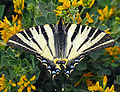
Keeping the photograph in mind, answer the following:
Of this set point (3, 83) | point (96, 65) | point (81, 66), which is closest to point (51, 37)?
point (81, 66)

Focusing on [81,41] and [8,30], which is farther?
[8,30]

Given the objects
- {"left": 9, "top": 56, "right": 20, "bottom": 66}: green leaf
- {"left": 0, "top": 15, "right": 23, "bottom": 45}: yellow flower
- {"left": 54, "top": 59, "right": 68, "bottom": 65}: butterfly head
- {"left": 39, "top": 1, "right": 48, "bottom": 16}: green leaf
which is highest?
{"left": 39, "top": 1, "right": 48, "bottom": 16}: green leaf

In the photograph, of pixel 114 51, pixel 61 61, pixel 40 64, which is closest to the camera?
pixel 61 61

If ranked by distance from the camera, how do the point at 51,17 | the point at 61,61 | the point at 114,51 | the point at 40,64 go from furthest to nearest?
the point at 114,51, the point at 40,64, the point at 51,17, the point at 61,61

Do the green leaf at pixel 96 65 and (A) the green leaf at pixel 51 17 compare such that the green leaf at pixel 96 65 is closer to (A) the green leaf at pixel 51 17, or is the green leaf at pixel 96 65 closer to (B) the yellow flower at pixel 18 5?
(A) the green leaf at pixel 51 17

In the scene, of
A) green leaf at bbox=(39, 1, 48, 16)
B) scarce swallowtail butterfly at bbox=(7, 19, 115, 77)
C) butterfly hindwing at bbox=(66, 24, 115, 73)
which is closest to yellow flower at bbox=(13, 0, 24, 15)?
green leaf at bbox=(39, 1, 48, 16)

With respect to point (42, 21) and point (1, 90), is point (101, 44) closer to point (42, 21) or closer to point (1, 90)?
point (42, 21)

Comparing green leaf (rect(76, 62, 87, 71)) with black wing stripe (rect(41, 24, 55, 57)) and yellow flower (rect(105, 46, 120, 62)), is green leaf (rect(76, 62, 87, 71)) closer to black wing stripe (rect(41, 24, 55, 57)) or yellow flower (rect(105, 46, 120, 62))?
yellow flower (rect(105, 46, 120, 62))

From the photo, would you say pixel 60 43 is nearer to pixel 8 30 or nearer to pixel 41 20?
pixel 41 20

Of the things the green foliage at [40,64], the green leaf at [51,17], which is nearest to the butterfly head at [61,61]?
the green foliage at [40,64]

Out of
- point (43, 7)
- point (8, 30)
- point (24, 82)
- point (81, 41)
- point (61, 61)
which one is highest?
point (43, 7)
